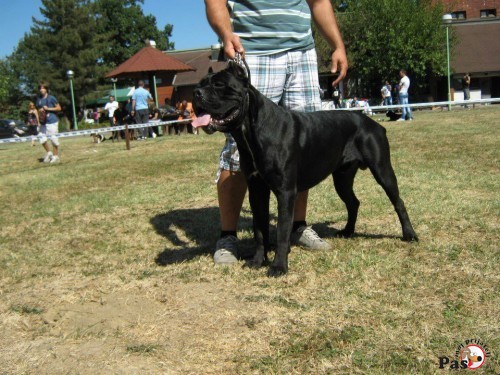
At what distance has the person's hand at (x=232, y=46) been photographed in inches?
130

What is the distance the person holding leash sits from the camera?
3670 millimetres

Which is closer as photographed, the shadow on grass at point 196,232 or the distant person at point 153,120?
the shadow on grass at point 196,232

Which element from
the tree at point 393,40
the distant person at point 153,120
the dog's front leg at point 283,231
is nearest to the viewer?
the dog's front leg at point 283,231

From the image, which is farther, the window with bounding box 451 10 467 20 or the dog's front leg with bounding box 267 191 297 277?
the window with bounding box 451 10 467 20

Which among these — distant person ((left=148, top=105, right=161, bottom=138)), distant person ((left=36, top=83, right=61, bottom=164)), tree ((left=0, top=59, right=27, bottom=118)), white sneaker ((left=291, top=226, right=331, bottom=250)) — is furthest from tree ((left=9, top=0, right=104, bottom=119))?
white sneaker ((left=291, top=226, right=331, bottom=250))

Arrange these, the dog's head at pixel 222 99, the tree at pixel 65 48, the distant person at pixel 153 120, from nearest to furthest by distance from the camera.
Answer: the dog's head at pixel 222 99 → the distant person at pixel 153 120 → the tree at pixel 65 48

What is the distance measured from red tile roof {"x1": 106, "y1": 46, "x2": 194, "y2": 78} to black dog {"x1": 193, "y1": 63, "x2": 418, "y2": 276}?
23134mm

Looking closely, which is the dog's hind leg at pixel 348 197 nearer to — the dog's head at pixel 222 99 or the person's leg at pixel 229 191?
the person's leg at pixel 229 191

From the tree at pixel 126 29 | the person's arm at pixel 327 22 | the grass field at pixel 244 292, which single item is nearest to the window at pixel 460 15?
the tree at pixel 126 29

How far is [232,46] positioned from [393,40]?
118 feet

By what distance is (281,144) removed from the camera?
3.23m

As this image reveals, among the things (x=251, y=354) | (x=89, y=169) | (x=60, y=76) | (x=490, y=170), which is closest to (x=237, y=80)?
(x=251, y=354)

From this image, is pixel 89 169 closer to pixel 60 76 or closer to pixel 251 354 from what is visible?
pixel 251 354

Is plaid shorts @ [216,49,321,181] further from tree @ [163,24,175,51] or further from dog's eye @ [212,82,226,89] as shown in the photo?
tree @ [163,24,175,51]
